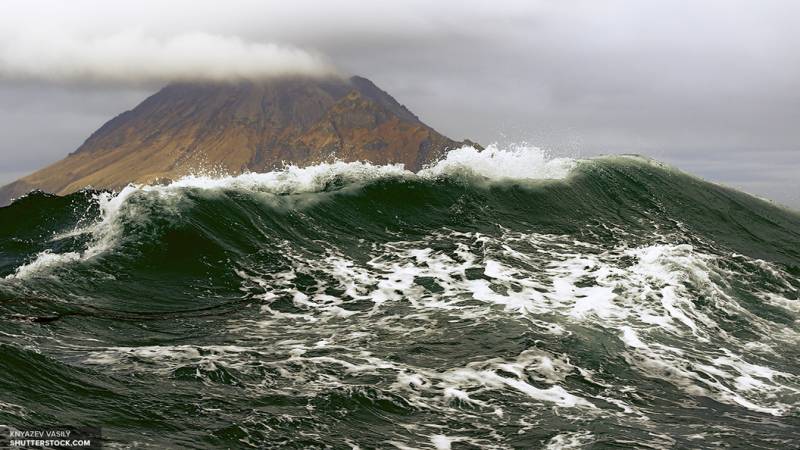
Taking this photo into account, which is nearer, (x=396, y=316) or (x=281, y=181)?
(x=396, y=316)

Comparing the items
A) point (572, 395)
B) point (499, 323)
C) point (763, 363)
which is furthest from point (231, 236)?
point (763, 363)

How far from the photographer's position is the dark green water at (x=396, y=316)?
988 centimetres

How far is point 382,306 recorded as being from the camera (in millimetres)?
15945

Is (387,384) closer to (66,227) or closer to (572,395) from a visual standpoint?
(572,395)

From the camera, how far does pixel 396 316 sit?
15.2 m

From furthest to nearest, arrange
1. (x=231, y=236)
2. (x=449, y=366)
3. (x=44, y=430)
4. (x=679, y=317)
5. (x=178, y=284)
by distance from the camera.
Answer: (x=231, y=236) → (x=178, y=284) → (x=679, y=317) → (x=449, y=366) → (x=44, y=430)

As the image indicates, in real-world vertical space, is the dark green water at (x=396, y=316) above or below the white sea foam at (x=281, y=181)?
below

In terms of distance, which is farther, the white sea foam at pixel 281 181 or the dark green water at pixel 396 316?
the white sea foam at pixel 281 181

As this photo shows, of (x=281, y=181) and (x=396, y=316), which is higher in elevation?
(x=281, y=181)

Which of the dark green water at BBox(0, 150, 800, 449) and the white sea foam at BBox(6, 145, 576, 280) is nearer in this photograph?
the dark green water at BBox(0, 150, 800, 449)

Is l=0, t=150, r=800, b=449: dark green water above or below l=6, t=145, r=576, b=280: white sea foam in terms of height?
below

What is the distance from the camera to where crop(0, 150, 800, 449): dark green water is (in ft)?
32.4

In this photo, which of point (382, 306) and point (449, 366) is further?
point (382, 306)

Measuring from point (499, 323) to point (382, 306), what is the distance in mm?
2850
